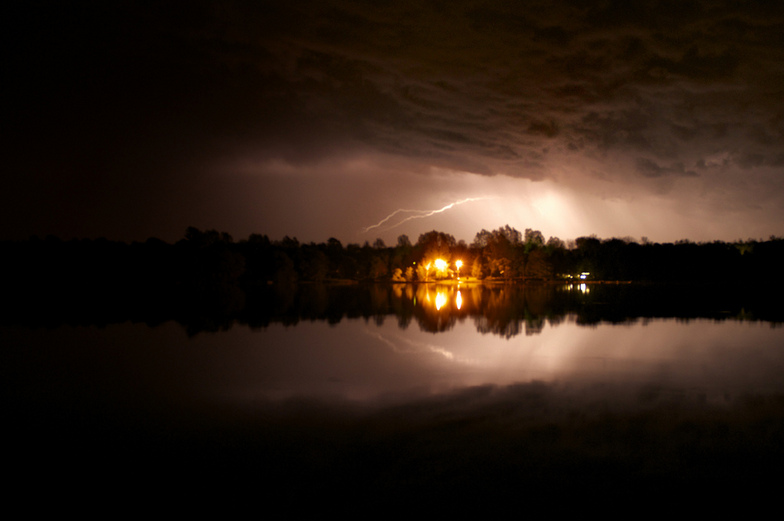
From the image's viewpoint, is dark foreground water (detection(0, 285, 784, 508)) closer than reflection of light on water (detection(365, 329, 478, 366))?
Yes

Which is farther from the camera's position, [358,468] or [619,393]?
[619,393]

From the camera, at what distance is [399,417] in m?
9.06

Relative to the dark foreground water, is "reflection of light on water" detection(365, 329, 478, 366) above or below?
above

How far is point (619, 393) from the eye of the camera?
35.1 ft

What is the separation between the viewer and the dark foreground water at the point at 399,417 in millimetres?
6609

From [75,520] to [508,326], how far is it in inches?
735

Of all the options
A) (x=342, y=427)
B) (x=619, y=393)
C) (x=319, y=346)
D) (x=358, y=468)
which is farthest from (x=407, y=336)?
(x=358, y=468)

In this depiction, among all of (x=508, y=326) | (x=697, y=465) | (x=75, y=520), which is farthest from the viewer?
(x=508, y=326)

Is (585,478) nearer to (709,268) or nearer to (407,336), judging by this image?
(407,336)

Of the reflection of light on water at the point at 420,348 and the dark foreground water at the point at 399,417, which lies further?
the reflection of light on water at the point at 420,348

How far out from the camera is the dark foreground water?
260 inches

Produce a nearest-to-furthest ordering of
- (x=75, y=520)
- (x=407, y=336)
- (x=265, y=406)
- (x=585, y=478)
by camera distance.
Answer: (x=75, y=520) < (x=585, y=478) < (x=265, y=406) < (x=407, y=336)

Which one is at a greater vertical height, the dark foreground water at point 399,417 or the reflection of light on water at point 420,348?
the reflection of light on water at point 420,348

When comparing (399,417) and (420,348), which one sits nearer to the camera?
(399,417)
